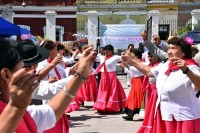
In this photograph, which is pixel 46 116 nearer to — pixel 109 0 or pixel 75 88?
pixel 75 88

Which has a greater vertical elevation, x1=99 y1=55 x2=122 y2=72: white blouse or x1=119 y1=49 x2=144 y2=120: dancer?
x1=99 y1=55 x2=122 y2=72: white blouse

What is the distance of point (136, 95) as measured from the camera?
10008 millimetres

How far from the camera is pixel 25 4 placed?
27.9 meters

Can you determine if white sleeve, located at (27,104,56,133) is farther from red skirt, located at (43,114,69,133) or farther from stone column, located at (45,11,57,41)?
stone column, located at (45,11,57,41)

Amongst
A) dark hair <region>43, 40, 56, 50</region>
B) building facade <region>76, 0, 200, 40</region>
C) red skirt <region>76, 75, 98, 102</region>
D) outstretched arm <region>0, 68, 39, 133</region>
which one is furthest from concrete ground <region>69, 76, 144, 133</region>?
building facade <region>76, 0, 200, 40</region>

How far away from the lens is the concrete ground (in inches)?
→ 342

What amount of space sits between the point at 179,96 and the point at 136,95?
4.84m

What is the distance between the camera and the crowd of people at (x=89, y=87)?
1.86 m

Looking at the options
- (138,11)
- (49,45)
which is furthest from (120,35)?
(49,45)

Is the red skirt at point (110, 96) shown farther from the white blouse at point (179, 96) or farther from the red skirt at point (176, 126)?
the white blouse at point (179, 96)

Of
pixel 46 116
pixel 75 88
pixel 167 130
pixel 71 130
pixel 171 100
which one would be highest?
pixel 75 88

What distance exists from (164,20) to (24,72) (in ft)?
88.6

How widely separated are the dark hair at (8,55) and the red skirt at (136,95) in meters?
7.75

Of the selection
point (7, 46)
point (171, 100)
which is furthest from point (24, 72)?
point (171, 100)
